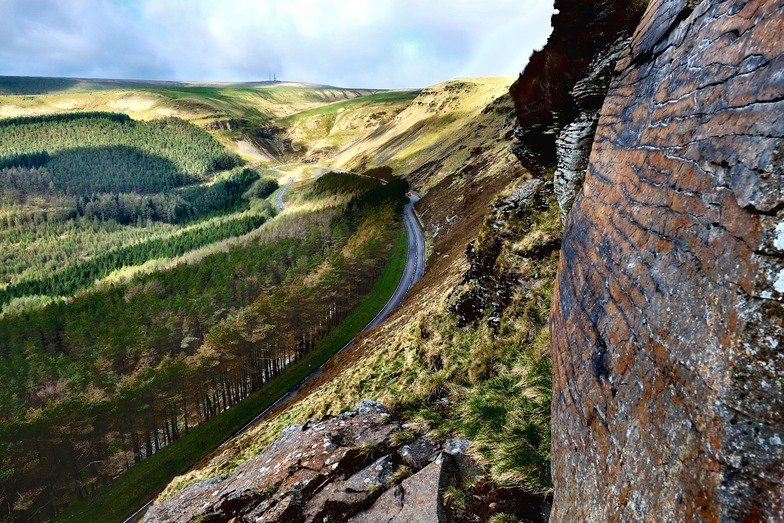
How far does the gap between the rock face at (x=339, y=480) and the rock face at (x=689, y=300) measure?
3287 mm

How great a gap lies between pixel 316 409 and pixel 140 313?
2226 inches

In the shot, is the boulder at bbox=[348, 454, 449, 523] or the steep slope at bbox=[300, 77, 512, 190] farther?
the steep slope at bbox=[300, 77, 512, 190]

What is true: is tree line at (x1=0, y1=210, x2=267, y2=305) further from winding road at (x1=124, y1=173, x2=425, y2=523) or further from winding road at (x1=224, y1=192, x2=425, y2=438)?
winding road at (x1=224, y1=192, x2=425, y2=438)

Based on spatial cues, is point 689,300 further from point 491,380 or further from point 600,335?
point 491,380

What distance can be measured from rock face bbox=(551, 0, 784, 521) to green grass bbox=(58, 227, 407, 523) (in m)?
46.8

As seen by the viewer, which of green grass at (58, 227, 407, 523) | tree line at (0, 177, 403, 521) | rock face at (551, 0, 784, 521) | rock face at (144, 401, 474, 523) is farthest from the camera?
tree line at (0, 177, 403, 521)

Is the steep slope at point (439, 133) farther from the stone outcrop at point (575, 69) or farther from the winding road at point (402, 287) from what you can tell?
the stone outcrop at point (575, 69)

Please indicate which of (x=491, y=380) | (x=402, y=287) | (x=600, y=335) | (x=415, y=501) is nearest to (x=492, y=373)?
(x=491, y=380)

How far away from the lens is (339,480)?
915cm

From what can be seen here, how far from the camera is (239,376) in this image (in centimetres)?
5412

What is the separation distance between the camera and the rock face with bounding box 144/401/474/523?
7883 mm

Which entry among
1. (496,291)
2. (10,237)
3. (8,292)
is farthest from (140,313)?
(10,237)

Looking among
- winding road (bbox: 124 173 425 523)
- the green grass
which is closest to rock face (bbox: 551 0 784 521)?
winding road (bbox: 124 173 425 523)

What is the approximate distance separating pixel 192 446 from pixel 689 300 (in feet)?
170
